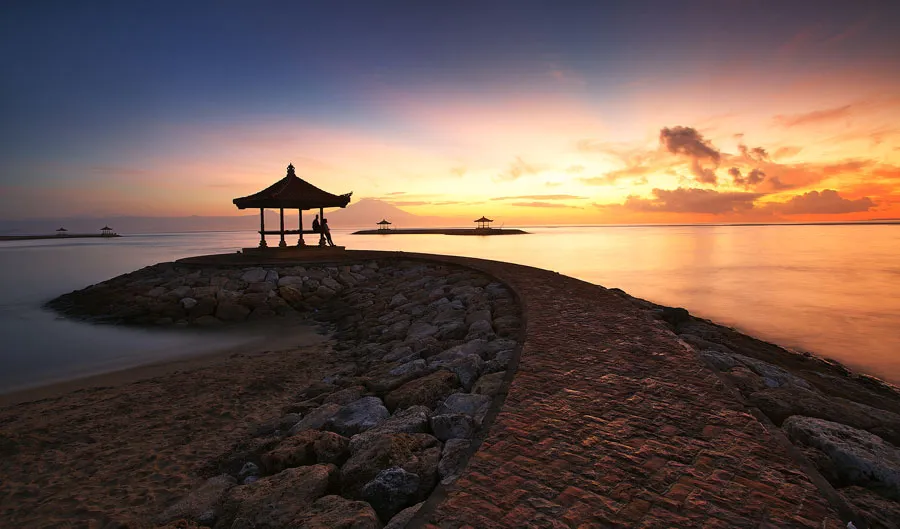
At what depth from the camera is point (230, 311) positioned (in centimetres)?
1114

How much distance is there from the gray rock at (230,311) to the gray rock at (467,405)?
362 inches

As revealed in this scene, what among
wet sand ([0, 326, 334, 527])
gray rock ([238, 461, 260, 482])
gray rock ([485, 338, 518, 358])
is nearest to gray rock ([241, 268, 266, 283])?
wet sand ([0, 326, 334, 527])

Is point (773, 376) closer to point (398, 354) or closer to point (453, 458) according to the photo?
point (453, 458)

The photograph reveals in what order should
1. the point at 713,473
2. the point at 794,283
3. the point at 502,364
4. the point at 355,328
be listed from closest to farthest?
the point at 713,473
the point at 502,364
the point at 355,328
the point at 794,283

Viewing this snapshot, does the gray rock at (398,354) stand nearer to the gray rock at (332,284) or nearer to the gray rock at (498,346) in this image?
the gray rock at (498,346)

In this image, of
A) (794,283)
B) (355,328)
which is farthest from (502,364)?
(794,283)

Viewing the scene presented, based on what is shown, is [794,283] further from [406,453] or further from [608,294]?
[406,453]

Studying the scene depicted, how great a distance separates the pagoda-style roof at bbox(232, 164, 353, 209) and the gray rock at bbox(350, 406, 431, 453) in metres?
12.7

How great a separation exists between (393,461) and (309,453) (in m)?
0.93

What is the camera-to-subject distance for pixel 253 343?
912 cm

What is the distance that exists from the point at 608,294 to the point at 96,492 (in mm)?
7812

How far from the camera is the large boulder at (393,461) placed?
9.41 feet

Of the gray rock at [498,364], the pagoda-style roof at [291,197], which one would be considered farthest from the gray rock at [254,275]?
the gray rock at [498,364]

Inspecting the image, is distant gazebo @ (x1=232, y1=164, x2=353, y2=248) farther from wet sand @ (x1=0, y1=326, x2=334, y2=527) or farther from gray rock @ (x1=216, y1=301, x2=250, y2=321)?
wet sand @ (x1=0, y1=326, x2=334, y2=527)
